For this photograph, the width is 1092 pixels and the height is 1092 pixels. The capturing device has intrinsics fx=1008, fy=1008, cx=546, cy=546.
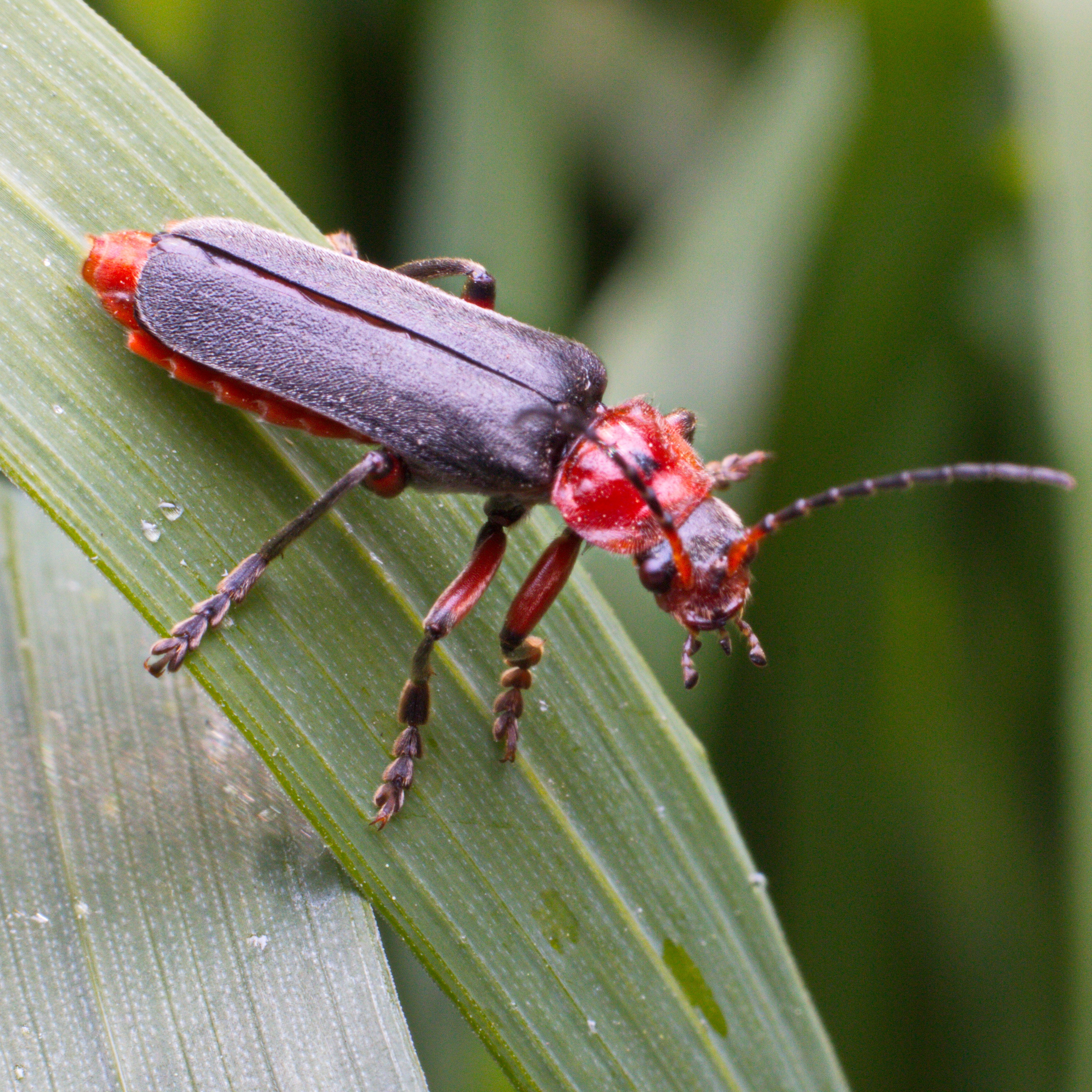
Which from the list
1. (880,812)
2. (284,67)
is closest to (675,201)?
(284,67)

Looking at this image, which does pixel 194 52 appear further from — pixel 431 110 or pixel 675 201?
pixel 675 201

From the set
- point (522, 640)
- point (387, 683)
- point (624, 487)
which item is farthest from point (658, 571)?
point (387, 683)

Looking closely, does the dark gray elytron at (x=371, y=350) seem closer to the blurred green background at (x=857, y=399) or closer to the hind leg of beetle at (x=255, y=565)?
the hind leg of beetle at (x=255, y=565)

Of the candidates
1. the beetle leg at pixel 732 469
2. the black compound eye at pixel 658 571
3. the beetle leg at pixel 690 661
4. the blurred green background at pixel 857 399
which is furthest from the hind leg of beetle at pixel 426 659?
the blurred green background at pixel 857 399

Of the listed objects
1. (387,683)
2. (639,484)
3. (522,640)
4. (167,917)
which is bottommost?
(167,917)

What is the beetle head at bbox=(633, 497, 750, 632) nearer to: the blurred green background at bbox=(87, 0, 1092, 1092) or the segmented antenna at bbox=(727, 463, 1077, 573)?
the segmented antenna at bbox=(727, 463, 1077, 573)

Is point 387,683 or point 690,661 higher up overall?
point 690,661

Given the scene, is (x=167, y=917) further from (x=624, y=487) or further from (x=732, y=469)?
(x=732, y=469)

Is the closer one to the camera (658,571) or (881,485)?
(881,485)
